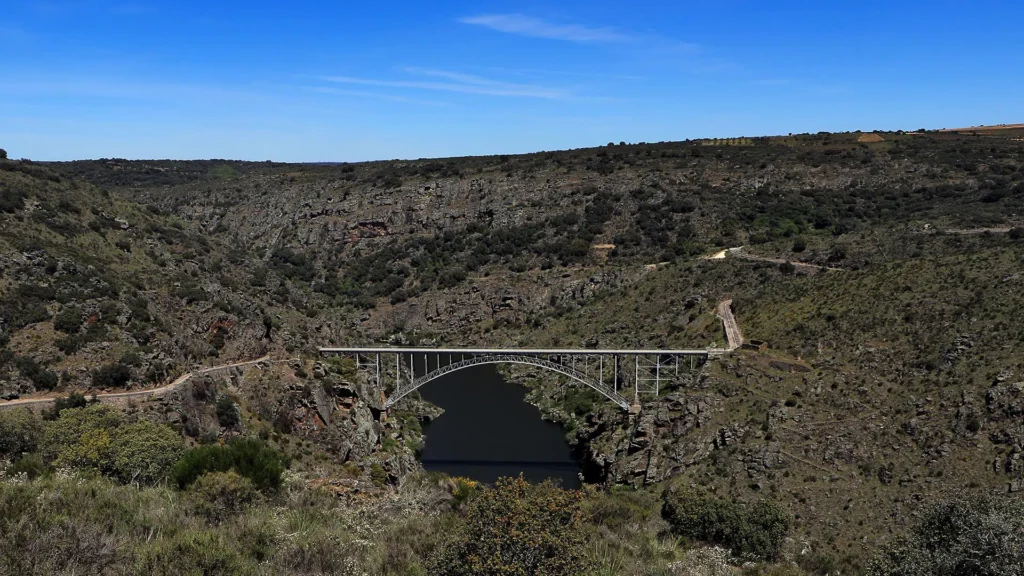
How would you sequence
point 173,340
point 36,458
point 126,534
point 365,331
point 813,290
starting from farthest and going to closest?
point 365,331 < point 813,290 < point 173,340 < point 36,458 < point 126,534

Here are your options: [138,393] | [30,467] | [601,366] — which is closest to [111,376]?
[138,393]

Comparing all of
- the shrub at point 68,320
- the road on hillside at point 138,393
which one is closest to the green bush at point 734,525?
the road on hillside at point 138,393

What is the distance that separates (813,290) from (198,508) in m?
44.4

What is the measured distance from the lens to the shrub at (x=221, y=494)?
1875 centimetres

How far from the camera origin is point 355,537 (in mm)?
16266

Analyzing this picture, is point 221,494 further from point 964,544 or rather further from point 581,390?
point 581,390

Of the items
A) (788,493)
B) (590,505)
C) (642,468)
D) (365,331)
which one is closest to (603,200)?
(365,331)

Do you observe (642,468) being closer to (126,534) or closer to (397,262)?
(126,534)

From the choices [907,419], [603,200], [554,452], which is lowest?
[554,452]

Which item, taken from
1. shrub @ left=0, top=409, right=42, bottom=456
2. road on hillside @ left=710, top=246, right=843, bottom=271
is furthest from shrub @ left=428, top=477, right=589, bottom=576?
road on hillside @ left=710, top=246, right=843, bottom=271

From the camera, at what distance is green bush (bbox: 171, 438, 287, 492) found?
993 inches

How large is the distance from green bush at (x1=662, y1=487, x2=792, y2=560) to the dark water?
57.5 feet

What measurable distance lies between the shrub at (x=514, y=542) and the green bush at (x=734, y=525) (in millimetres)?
11775

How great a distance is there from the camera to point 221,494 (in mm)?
20641
